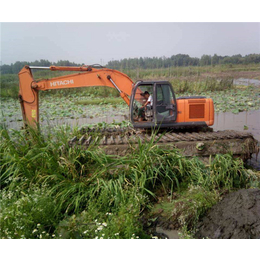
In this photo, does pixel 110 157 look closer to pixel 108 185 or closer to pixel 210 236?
pixel 108 185

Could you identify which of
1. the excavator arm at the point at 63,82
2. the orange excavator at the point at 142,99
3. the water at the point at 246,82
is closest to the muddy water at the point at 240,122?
the orange excavator at the point at 142,99

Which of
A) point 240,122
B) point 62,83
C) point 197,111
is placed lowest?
point 240,122

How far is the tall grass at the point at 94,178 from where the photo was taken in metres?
3.15

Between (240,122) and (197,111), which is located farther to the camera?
(240,122)

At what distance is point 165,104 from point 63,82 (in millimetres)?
2278

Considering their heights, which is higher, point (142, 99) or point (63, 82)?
point (63, 82)

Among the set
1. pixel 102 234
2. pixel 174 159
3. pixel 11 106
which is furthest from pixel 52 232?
pixel 11 106

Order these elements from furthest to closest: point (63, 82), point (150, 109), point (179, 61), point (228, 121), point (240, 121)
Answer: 1. point (179, 61)
2. point (228, 121)
3. point (240, 121)
4. point (63, 82)
5. point (150, 109)

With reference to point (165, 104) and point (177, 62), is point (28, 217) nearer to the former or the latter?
point (165, 104)

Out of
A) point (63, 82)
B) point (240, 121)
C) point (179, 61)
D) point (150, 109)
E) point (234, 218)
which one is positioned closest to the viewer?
point (234, 218)

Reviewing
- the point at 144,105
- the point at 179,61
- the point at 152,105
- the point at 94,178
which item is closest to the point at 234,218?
the point at 94,178

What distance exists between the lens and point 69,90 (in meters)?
14.3

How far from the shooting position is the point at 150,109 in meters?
5.56

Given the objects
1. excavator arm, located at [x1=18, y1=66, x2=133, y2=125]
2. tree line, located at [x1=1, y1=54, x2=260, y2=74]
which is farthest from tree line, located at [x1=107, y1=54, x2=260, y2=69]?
excavator arm, located at [x1=18, y1=66, x2=133, y2=125]
